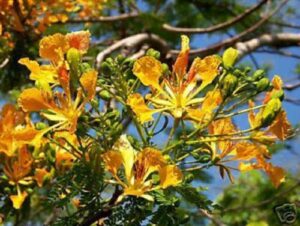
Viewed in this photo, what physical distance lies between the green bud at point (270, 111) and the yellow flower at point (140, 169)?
0.19 meters

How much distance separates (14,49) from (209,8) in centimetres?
201

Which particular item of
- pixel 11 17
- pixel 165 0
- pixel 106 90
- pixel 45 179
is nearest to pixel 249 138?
pixel 106 90

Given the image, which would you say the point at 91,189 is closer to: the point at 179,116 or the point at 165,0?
the point at 179,116

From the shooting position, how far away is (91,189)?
50.2 inches

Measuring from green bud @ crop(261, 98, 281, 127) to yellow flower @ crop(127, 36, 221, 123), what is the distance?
0.38 feet

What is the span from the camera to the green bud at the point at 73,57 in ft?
3.94

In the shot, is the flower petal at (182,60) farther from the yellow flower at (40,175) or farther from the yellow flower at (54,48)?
the yellow flower at (40,175)

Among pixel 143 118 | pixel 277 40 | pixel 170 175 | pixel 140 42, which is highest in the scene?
pixel 277 40

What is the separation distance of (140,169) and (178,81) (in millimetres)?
184

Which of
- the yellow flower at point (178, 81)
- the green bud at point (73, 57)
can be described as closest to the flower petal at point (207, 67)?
the yellow flower at point (178, 81)

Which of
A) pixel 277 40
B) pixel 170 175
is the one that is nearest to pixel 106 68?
pixel 170 175

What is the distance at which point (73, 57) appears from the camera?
1.21m

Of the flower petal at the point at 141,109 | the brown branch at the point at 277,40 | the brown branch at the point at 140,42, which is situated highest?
the brown branch at the point at 277,40

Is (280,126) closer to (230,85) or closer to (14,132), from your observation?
(230,85)
